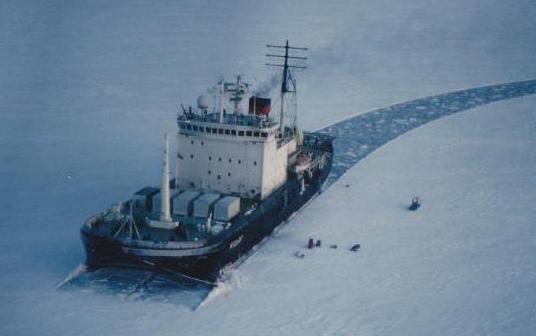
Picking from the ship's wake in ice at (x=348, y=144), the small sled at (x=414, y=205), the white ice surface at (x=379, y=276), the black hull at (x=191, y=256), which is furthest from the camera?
the small sled at (x=414, y=205)

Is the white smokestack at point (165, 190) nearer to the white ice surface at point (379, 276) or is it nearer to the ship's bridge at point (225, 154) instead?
the white ice surface at point (379, 276)

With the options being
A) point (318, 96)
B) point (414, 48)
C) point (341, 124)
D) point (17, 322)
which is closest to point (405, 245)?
point (17, 322)

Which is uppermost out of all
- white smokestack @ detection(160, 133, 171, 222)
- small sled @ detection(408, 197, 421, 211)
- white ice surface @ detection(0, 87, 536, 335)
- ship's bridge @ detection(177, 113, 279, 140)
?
ship's bridge @ detection(177, 113, 279, 140)

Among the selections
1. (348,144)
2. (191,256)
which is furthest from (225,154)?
(348,144)

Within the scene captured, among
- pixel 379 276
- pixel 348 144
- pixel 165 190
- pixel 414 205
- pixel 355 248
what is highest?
pixel 348 144

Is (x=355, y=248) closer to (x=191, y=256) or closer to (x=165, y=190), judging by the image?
(x=191, y=256)

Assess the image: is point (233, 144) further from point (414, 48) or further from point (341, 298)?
point (414, 48)

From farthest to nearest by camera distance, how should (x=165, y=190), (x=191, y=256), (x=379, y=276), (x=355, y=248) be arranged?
1. (x=355, y=248)
2. (x=379, y=276)
3. (x=165, y=190)
4. (x=191, y=256)

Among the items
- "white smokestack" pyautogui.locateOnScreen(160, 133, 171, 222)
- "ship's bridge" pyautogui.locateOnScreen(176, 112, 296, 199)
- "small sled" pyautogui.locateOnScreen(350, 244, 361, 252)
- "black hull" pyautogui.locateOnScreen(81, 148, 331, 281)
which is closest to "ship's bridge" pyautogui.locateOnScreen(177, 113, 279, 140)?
"ship's bridge" pyautogui.locateOnScreen(176, 112, 296, 199)

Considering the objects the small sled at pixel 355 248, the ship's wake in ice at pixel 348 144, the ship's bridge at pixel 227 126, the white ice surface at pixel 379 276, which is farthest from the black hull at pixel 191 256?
the small sled at pixel 355 248

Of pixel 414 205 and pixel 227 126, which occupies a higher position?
pixel 227 126

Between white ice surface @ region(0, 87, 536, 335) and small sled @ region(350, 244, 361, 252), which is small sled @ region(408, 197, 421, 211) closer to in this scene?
white ice surface @ region(0, 87, 536, 335)

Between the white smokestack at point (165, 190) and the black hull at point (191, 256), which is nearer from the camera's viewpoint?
the black hull at point (191, 256)
